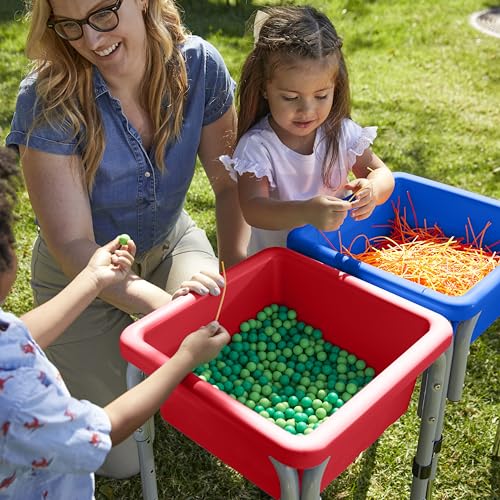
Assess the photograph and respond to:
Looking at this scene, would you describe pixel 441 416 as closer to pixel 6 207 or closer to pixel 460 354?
pixel 460 354

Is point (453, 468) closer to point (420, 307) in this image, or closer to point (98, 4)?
point (420, 307)

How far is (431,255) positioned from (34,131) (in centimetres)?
107

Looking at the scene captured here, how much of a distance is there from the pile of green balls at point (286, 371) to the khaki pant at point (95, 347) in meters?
0.46

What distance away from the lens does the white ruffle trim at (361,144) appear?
2023mm

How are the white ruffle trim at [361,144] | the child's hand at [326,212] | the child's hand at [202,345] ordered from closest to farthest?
the child's hand at [202,345] → the child's hand at [326,212] → the white ruffle trim at [361,144]

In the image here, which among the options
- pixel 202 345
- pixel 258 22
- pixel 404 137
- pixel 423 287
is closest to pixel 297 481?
pixel 202 345

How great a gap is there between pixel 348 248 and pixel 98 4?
0.89m

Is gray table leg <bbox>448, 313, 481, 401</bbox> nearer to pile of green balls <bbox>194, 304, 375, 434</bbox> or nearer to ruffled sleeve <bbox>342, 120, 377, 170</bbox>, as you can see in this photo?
pile of green balls <bbox>194, 304, 375, 434</bbox>

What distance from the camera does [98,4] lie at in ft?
5.64

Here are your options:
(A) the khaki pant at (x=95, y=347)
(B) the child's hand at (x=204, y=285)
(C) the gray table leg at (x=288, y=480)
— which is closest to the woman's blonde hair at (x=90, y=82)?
(A) the khaki pant at (x=95, y=347)

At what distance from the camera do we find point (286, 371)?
171 cm

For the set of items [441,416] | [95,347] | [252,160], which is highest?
[252,160]

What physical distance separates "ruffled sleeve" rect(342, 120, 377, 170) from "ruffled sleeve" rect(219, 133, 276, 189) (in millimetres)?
237

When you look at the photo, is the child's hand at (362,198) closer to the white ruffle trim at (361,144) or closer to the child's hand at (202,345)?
the white ruffle trim at (361,144)
